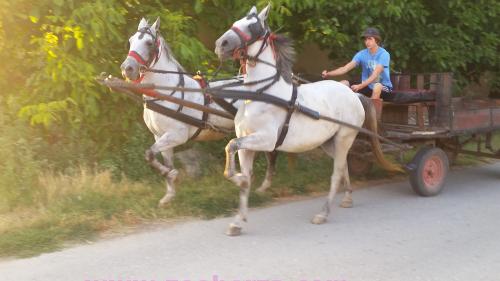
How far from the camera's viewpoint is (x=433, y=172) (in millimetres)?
6969

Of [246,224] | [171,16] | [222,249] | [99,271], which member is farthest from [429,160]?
[99,271]

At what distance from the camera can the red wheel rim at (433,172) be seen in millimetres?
6875

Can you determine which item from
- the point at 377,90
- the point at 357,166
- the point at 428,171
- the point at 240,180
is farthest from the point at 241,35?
the point at 357,166


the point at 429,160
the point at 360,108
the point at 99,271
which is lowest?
the point at 99,271

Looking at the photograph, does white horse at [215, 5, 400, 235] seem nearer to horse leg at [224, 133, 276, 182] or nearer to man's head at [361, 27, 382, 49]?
horse leg at [224, 133, 276, 182]

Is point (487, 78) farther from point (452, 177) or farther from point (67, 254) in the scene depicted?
point (67, 254)

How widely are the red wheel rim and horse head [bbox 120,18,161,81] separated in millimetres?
3731

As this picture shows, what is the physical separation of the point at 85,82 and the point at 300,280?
12.5 ft

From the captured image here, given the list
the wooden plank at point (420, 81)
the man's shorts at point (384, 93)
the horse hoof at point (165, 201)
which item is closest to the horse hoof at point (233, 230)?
the horse hoof at point (165, 201)

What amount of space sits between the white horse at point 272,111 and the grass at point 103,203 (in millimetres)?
929

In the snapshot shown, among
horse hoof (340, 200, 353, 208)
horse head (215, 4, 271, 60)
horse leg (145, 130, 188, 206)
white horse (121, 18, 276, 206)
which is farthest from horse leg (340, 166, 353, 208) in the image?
horse head (215, 4, 271, 60)

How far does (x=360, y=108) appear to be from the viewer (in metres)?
6.07

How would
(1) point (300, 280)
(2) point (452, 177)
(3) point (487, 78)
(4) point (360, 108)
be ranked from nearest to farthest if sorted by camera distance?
1. (1) point (300, 280)
2. (4) point (360, 108)
3. (2) point (452, 177)
4. (3) point (487, 78)

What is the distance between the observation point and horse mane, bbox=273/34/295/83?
212 inches
